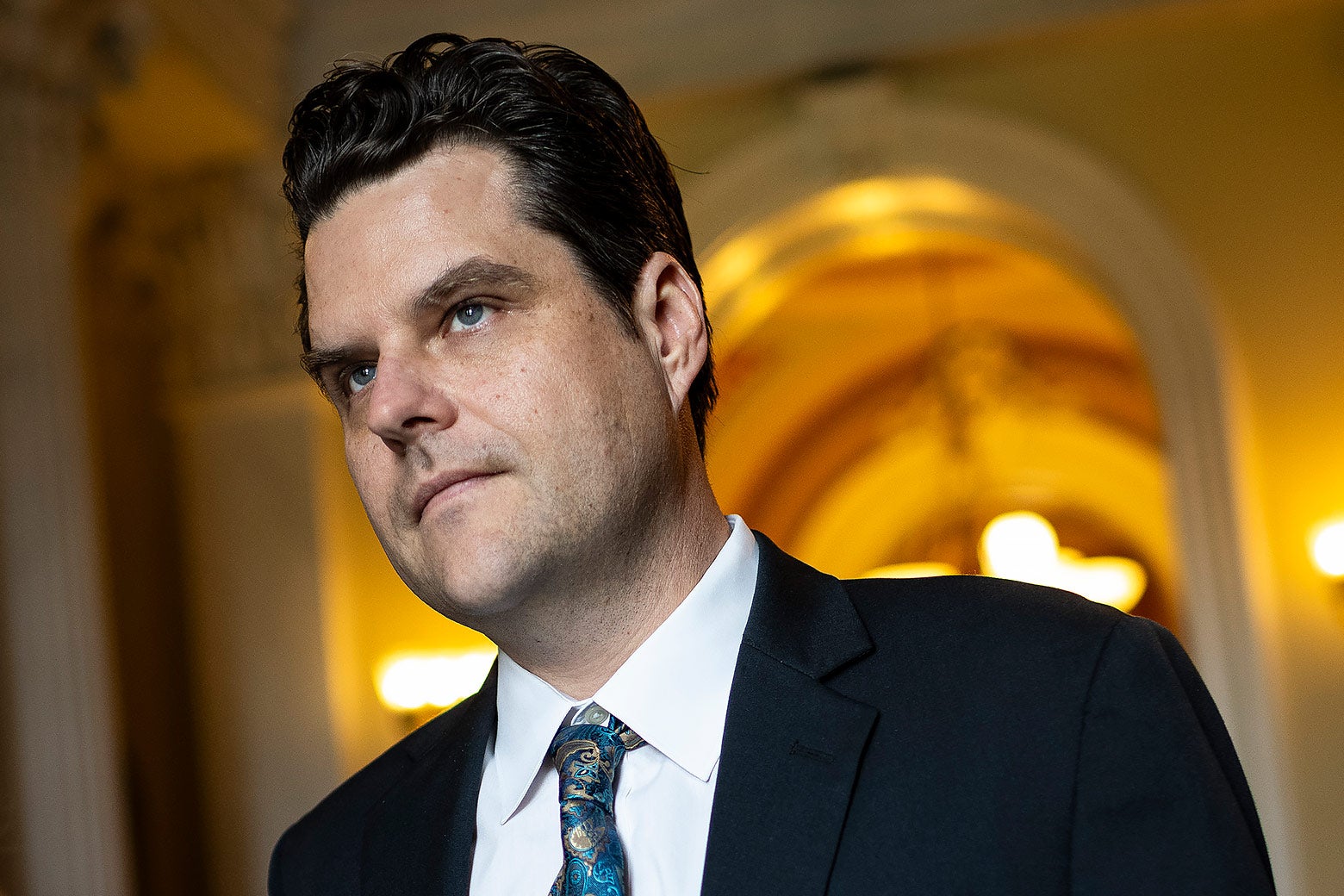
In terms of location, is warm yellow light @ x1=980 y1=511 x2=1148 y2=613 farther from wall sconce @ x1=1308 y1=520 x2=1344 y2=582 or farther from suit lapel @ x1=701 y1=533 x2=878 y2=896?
suit lapel @ x1=701 y1=533 x2=878 y2=896

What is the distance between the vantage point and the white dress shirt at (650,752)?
1628 millimetres

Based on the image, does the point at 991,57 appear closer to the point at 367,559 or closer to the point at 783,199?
the point at 783,199

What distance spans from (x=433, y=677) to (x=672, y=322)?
4.86m

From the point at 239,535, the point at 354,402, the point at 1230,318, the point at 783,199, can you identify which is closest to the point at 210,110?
the point at 239,535

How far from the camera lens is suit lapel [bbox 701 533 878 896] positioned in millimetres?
1493

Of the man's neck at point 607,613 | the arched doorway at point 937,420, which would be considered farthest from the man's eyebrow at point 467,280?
the arched doorway at point 937,420

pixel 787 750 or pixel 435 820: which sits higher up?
pixel 787 750

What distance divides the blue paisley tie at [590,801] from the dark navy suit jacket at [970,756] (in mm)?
136

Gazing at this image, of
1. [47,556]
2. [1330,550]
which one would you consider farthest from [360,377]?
[1330,550]

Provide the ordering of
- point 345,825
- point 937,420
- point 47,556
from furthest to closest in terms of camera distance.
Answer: point 937,420 → point 47,556 → point 345,825

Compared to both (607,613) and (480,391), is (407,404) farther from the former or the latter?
(607,613)

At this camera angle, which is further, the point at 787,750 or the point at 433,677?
the point at 433,677

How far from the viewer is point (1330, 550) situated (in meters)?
5.81

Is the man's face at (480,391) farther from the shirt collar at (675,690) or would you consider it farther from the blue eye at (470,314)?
the shirt collar at (675,690)
